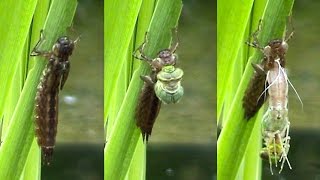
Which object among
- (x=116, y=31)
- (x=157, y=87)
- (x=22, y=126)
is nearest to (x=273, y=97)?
(x=157, y=87)

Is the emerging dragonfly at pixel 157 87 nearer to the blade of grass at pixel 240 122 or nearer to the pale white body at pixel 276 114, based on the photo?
the blade of grass at pixel 240 122

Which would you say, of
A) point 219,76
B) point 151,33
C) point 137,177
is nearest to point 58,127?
point 137,177

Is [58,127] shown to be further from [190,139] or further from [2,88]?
[190,139]

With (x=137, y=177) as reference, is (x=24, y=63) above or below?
above

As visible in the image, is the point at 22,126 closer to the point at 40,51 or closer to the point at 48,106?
the point at 48,106

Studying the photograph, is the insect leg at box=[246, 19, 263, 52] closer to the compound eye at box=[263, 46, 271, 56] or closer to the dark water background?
the compound eye at box=[263, 46, 271, 56]

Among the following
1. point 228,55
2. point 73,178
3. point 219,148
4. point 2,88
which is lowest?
point 73,178
